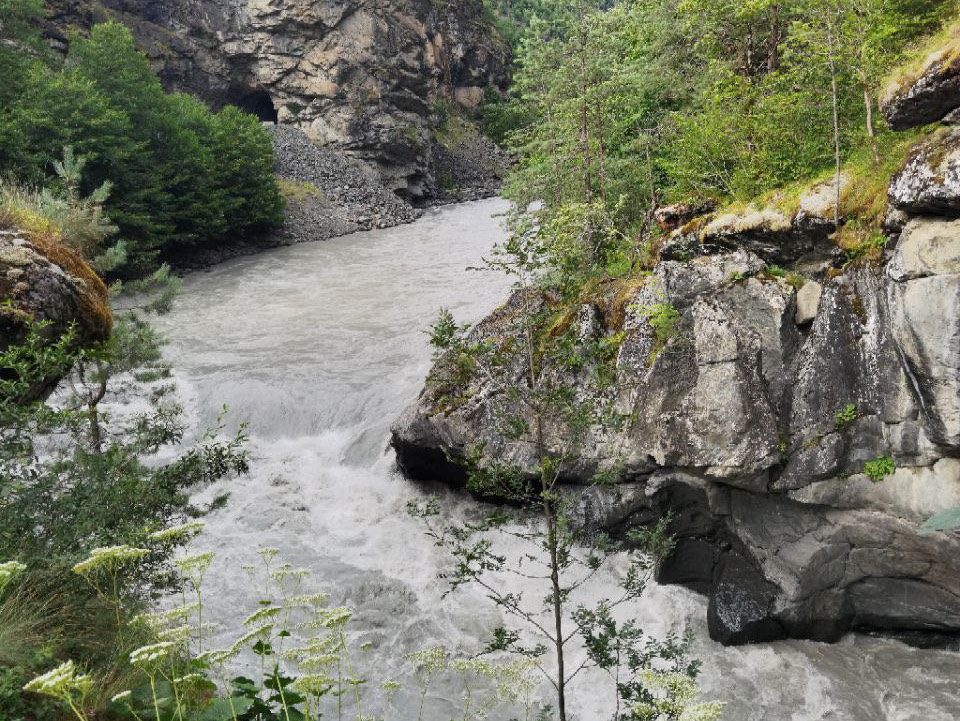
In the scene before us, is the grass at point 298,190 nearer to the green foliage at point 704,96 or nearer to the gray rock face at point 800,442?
the green foliage at point 704,96

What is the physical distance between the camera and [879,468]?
8.26 m

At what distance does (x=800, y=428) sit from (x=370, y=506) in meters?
7.20

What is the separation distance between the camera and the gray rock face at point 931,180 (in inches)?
298

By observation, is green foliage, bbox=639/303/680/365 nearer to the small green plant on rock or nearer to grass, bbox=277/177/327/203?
the small green plant on rock

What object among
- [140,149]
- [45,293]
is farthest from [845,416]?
[140,149]

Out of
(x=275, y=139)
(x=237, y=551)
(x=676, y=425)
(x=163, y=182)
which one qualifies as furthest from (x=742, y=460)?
(x=275, y=139)

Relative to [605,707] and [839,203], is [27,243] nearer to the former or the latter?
[605,707]

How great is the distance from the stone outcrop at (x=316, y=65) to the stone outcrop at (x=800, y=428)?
39696 millimetres

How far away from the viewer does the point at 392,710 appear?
314 inches

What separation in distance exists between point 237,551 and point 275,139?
40.3 m

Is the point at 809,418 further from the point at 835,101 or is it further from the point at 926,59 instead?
the point at 835,101

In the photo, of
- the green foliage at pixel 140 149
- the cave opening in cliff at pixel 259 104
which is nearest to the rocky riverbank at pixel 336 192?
the green foliage at pixel 140 149

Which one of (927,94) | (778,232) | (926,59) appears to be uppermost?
(926,59)

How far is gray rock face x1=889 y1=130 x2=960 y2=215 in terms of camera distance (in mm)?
7578
